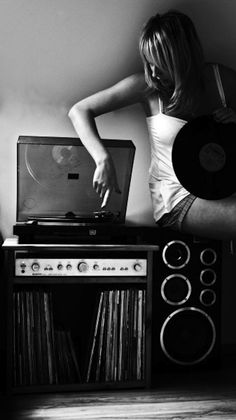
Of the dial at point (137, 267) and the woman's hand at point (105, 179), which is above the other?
the woman's hand at point (105, 179)

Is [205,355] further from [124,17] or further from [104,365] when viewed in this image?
[124,17]

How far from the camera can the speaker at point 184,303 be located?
2262 millimetres

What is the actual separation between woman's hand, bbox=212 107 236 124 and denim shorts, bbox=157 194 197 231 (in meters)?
0.33

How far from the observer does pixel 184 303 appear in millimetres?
2271

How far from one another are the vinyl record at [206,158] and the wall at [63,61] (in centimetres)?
32

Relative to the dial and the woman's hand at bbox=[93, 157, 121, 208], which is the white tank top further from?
the dial

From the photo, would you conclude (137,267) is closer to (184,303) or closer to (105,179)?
(184,303)

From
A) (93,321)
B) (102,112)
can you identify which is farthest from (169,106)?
(93,321)

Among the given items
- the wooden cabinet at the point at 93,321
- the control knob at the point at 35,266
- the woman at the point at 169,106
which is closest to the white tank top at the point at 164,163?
the woman at the point at 169,106

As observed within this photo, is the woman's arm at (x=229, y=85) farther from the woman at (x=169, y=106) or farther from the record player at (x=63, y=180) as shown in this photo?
the record player at (x=63, y=180)

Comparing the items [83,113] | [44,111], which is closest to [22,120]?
[44,111]

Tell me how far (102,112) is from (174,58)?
0.38 meters

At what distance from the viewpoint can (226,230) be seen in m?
2.26

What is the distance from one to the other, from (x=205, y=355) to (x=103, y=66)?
4.26 feet
